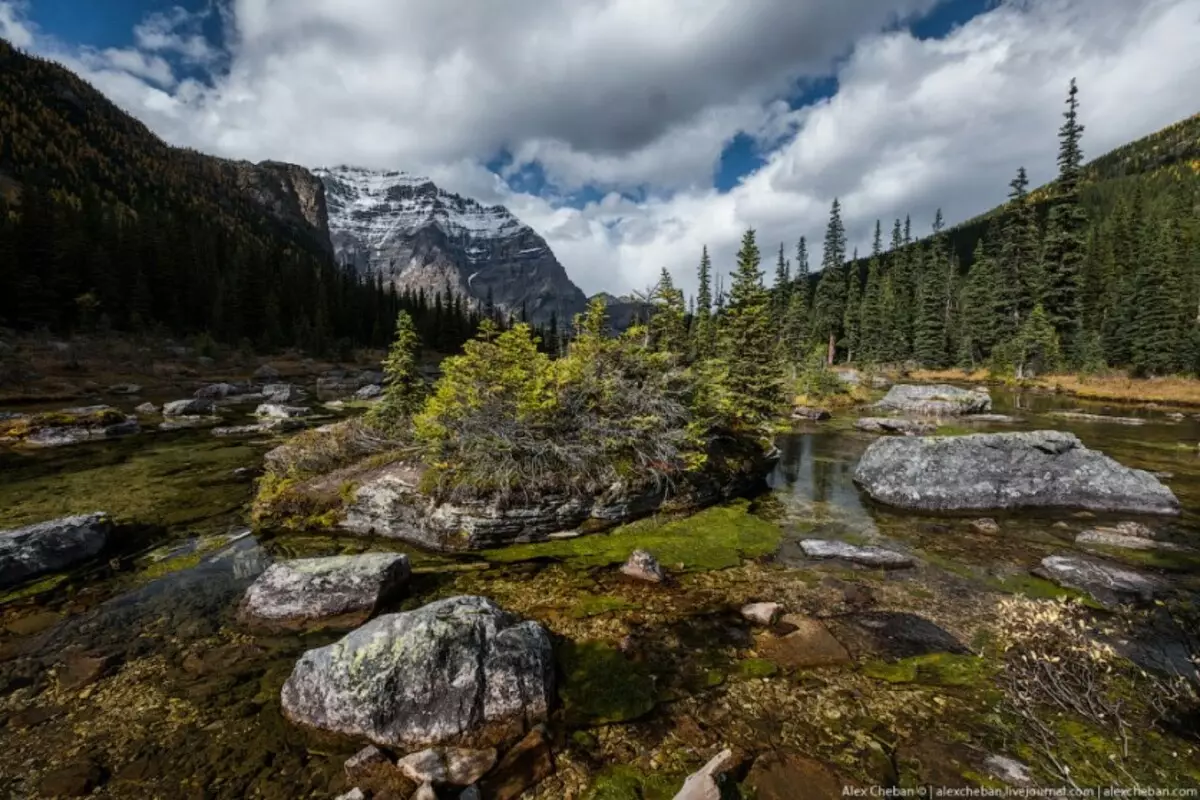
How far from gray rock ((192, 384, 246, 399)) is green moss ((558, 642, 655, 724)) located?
138 ft

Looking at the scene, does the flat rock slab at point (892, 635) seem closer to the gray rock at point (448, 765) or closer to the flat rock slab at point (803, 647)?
the flat rock slab at point (803, 647)

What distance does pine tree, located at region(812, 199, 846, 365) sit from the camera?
254ft

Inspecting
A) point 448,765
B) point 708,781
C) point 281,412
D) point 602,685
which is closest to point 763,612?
point 602,685

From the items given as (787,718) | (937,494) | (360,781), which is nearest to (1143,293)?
(937,494)

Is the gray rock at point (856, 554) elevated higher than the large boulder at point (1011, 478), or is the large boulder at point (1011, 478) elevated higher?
the large boulder at point (1011, 478)

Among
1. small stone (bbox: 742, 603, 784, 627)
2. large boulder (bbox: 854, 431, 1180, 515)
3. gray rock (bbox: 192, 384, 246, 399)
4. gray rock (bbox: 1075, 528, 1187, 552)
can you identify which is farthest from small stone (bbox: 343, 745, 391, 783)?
gray rock (bbox: 192, 384, 246, 399)

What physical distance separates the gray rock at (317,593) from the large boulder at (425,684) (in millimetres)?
1925

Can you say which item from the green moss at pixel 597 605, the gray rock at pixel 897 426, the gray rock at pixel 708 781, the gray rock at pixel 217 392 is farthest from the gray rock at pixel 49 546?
the gray rock at pixel 217 392

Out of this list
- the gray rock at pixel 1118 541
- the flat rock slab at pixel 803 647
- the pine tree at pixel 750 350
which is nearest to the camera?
the flat rock slab at pixel 803 647

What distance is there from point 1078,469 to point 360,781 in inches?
696

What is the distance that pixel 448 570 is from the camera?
9.67 m

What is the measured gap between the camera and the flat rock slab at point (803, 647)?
271 inches

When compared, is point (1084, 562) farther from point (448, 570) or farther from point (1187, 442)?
point (1187, 442)

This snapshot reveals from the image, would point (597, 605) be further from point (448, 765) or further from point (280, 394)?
point (280, 394)
